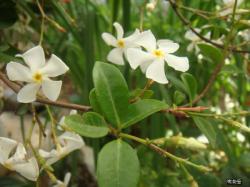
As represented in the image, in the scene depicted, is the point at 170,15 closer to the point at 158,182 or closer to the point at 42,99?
the point at 158,182

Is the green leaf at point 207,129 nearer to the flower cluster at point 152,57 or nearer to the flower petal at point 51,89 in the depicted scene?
the flower cluster at point 152,57

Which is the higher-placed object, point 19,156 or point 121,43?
point 121,43

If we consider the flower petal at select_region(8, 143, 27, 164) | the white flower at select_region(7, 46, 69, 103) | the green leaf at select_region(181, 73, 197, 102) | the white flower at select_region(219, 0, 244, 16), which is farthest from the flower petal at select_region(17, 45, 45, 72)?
the white flower at select_region(219, 0, 244, 16)

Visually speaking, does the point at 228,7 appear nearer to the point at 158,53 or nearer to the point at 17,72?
the point at 158,53

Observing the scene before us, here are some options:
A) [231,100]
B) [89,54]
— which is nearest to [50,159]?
[89,54]

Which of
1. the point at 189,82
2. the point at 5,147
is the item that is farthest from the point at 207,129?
the point at 5,147

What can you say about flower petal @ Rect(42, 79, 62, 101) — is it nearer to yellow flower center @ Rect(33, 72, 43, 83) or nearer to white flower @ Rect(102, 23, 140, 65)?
yellow flower center @ Rect(33, 72, 43, 83)

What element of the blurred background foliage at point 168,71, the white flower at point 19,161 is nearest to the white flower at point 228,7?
the blurred background foliage at point 168,71
